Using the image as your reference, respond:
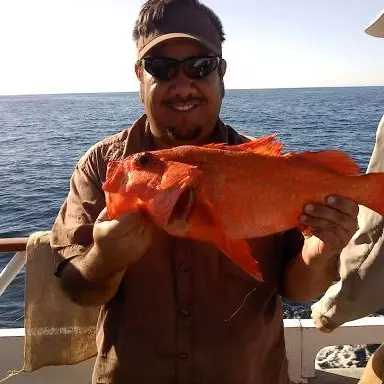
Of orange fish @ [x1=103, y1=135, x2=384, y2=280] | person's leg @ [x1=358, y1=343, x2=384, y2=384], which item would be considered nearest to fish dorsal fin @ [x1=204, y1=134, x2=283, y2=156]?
orange fish @ [x1=103, y1=135, x2=384, y2=280]

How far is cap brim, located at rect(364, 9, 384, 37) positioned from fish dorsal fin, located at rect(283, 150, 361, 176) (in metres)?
1.72

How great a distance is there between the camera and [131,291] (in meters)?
→ 2.65

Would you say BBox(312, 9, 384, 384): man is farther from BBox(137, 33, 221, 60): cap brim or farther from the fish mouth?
the fish mouth

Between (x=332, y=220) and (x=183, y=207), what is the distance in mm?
732

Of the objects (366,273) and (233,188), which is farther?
(366,273)

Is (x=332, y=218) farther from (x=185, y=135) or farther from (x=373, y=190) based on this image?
(x=185, y=135)

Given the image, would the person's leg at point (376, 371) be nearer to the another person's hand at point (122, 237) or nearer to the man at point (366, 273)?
the man at point (366, 273)

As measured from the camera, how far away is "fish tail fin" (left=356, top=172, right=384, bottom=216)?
229 centimetres

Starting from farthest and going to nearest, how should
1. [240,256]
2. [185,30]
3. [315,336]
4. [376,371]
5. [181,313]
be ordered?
[315,336], [376,371], [185,30], [181,313], [240,256]

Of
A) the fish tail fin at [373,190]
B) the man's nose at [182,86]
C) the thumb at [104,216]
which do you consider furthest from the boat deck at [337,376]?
the man's nose at [182,86]

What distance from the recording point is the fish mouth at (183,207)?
2127 mm

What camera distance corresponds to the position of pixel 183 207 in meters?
2.18

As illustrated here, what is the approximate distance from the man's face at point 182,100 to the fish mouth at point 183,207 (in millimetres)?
590

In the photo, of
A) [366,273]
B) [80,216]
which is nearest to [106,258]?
[80,216]
